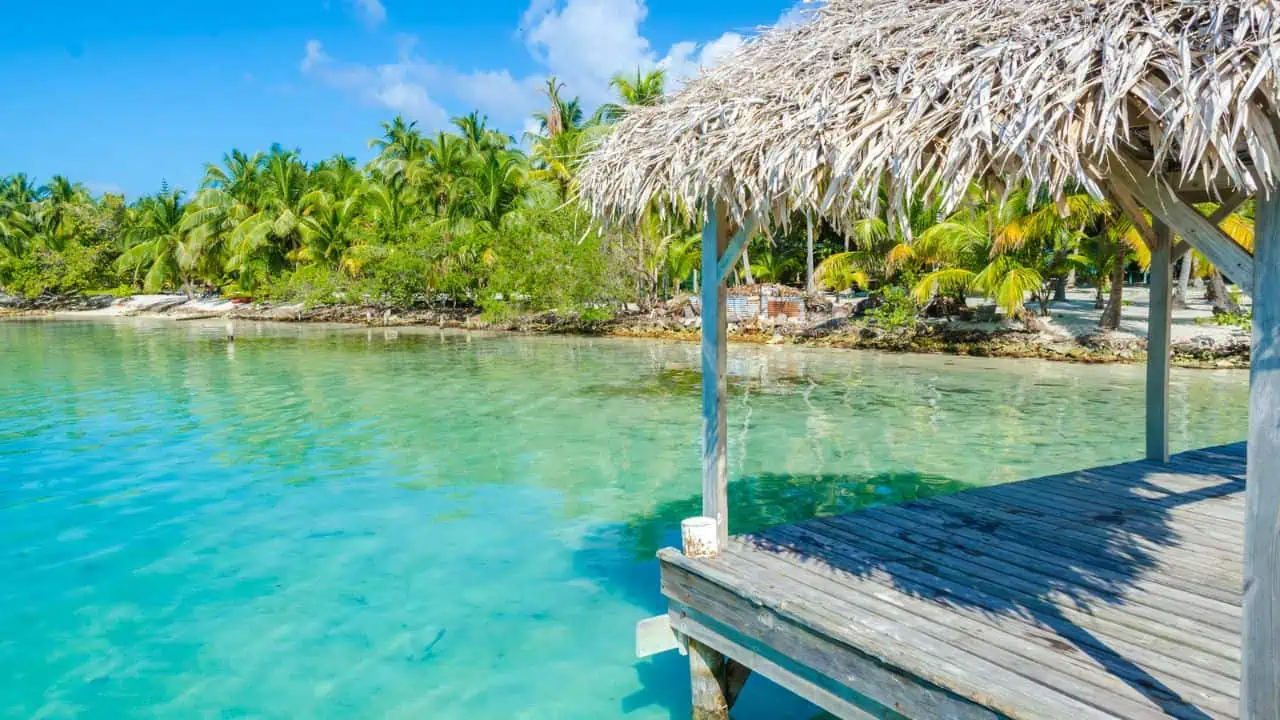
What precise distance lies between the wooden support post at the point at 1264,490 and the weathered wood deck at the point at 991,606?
0.31 m

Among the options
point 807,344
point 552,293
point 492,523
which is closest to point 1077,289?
point 807,344

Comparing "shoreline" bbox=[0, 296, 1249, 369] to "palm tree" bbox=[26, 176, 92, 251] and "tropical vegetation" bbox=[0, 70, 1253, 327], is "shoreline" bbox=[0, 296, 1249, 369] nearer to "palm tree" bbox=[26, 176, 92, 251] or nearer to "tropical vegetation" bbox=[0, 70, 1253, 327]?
"tropical vegetation" bbox=[0, 70, 1253, 327]

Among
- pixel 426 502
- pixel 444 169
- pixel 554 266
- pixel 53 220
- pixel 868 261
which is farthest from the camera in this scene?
pixel 53 220

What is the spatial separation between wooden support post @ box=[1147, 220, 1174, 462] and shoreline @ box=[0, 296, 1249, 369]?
11.7m

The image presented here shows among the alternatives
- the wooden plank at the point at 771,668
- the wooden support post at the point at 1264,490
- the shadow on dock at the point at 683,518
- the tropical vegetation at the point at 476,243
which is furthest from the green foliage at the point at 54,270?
the wooden support post at the point at 1264,490

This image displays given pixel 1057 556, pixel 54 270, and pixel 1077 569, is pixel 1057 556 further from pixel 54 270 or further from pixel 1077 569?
pixel 54 270

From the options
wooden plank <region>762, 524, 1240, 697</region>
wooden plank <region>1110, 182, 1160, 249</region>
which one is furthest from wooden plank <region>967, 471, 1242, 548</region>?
wooden plank <region>1110, 182, 1160, 249</region>

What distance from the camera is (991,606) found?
3430 millimetres

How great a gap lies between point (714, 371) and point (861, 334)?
1718cm

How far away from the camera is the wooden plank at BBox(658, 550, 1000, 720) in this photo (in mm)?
2857

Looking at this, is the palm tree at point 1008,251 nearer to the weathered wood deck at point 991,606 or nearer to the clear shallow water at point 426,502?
the clear shallow water at point 426,502

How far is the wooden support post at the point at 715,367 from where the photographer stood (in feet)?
13.2

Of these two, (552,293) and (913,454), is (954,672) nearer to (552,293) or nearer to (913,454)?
(913,454)

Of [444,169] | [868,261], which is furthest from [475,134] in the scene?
[868,261]
